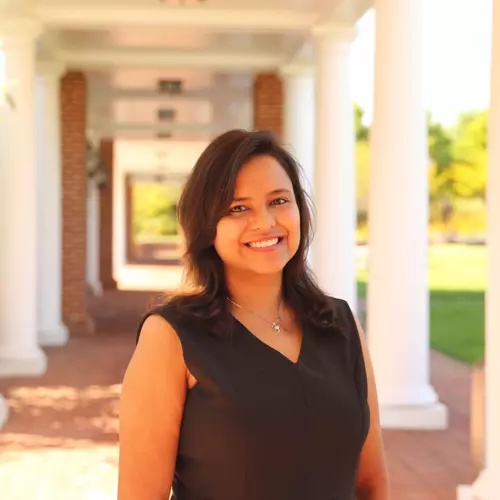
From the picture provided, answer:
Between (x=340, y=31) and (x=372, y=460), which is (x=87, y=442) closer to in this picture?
(x=340, y=31)

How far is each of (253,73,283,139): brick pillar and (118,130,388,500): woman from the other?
436 inches

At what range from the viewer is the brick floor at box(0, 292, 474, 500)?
5746 millimetres

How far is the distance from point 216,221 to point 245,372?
1.05ft

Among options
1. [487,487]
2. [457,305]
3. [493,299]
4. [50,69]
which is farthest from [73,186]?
[457,305]

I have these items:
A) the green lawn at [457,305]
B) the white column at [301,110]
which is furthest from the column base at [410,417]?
the white column at [301,110]

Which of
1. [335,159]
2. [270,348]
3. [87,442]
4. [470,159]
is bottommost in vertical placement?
[87,442]

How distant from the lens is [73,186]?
1291cm

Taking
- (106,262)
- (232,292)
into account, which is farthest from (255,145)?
(106,262)

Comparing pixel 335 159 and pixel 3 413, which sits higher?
pixel 335 159

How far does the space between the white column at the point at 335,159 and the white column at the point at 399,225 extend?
182cm

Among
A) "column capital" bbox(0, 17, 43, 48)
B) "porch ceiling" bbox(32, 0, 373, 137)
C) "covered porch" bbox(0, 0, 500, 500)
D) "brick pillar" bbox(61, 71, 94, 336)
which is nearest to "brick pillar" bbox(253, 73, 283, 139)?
"covered porch" bbox(0, 0, 500, 500)

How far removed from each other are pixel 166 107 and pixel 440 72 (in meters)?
46.7

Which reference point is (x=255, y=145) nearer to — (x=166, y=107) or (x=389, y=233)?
(x=389, y=233)

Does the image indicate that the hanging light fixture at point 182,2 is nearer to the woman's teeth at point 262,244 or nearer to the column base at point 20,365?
the column base at point 20,365
